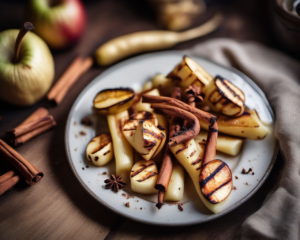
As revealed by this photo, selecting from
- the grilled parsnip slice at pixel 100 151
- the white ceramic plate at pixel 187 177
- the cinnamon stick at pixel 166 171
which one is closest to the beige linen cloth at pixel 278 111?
the white ceramic plate at pixel 187 177

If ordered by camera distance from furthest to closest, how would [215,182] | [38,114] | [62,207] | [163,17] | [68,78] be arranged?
[163,17], [68,78], [38,114], [62,207], [215,182]

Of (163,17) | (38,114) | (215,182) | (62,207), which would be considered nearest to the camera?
(215,182)

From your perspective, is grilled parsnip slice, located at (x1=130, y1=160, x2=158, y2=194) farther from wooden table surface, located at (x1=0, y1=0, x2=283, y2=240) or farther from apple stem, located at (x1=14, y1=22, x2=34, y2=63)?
apple stem, located at (x1=14, y1=22, x2=34, y2=63)

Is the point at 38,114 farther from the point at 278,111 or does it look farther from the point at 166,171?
the point at 278,111

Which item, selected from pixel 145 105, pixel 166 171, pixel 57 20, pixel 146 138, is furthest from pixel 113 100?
pixel 57 20

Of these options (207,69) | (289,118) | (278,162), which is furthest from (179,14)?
(278,162)

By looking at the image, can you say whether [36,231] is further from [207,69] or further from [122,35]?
[122,35]

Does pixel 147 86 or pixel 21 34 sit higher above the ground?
pixel 21 34
